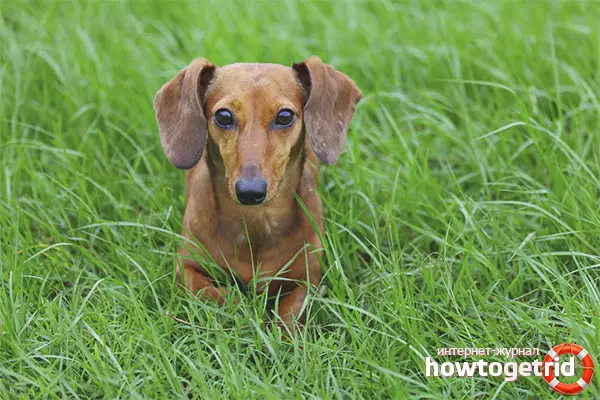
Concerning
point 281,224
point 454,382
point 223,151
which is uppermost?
point 223,151

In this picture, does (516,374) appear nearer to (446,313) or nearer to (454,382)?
(454,382)

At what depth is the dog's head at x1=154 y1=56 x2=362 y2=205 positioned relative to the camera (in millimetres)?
2633

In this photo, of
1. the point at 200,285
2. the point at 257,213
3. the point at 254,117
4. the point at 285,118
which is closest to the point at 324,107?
the point at 285,118

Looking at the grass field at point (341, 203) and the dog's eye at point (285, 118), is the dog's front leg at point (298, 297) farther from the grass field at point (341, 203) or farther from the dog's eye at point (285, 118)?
the dog's eye at point (285, 118)

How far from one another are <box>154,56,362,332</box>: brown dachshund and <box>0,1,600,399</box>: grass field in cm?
11

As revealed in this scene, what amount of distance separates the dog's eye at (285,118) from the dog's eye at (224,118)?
16 centimetres

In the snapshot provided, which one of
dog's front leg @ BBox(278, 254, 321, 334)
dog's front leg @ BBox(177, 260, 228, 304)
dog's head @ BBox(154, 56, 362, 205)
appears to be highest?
dog's head @ BBox(154, 56, 362, 205)

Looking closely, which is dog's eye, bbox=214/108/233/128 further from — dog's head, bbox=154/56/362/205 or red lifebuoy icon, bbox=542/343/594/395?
red lifebuoy icon, bbox=542/343/594/395

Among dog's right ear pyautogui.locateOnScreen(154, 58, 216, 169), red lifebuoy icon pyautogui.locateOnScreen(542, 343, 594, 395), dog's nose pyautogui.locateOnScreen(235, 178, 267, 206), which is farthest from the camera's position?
dog's right ear pyautogui.locateOnScreen(154, 58, 216, 169)

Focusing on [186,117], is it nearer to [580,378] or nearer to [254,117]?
[254,117]

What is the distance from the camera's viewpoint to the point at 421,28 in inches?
179

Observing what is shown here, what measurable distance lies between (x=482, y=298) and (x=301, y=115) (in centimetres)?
90

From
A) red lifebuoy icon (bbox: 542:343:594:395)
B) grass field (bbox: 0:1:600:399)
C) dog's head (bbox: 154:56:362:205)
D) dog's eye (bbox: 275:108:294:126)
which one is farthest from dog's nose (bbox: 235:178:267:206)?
red lifebuoy icon (bbox: 542:343:594:395)

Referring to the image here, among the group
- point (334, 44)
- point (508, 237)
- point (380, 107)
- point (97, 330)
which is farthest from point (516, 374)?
point (334, 44)
